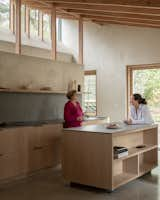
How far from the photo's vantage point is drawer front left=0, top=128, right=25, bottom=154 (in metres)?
4.45

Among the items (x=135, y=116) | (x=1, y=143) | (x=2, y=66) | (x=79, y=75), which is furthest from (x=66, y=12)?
(x=1, y=143)

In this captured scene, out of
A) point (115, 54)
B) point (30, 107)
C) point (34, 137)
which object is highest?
point (115, 54)

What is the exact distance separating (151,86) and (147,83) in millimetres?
132

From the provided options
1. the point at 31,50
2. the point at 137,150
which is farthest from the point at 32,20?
the point at 137,150

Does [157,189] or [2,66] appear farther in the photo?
[2,66]

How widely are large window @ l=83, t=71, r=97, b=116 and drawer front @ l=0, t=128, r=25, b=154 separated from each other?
3.81 meters

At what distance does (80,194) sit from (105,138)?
0.85 metres

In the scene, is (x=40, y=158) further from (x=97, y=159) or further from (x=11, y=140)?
(x=97, y=159)

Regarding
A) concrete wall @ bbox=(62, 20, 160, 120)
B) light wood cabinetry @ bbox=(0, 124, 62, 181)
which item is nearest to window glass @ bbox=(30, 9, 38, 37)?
concrete wall @ bbox=(62, 20, 160, 120)

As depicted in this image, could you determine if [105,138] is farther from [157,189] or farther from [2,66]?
[2,66]

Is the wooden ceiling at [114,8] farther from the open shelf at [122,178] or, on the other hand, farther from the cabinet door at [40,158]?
the cabinet door at [40,158]

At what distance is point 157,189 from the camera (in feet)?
13.6

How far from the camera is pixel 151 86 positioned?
7.32 m

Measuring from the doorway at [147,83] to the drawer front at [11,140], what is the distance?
3.75 metres
